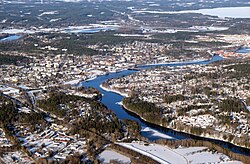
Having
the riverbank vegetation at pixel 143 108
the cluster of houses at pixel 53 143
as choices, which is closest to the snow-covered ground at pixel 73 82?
the riverbank vegetation at pixel 143 108

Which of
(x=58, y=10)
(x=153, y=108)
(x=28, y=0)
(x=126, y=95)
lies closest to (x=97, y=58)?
(x=126, y=95)

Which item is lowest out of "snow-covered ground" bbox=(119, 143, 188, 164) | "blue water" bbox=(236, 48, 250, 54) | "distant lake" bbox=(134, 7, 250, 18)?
"distant lake" bbox=(134, 7, 250, 18)

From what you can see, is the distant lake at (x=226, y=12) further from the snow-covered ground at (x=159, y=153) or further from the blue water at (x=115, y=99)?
the snow-covered ground at (x=159, y=153)

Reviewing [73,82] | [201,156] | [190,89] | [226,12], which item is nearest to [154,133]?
[201,156]

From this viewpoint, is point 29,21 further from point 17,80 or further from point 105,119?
Result: point 105,119

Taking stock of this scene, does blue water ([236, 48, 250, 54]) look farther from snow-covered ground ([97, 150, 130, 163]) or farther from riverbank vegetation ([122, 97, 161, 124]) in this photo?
snow-covered ground ([97, 150, 130, 163])

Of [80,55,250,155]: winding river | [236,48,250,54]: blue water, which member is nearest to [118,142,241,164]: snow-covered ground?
[80,55,250,155]: winding river
